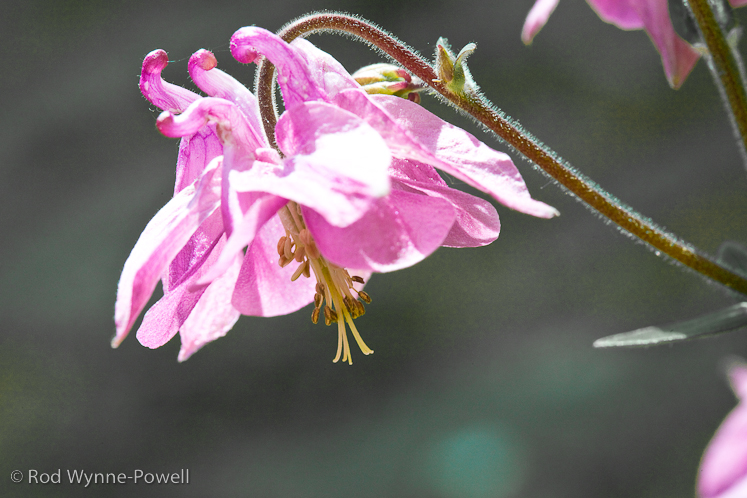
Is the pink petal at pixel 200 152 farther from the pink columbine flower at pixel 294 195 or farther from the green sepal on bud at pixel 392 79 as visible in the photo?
the green sepal on bud at pixel 392 79

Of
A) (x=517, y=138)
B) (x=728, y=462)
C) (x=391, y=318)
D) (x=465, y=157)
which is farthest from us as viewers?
(x=391, y=318)

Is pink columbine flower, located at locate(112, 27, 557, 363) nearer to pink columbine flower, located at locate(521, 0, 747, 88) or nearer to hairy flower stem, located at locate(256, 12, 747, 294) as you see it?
hairy flower stem, located at locate(256, 12, 747, 294)

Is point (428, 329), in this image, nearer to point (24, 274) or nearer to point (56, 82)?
point (24, 274)

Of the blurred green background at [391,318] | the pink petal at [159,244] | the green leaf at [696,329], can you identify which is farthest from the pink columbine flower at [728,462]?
→ the blurred green background at [391,318]

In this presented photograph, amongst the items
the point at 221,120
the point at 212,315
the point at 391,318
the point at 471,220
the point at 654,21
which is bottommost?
the point at 391,318

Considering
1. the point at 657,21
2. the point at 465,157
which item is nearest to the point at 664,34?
the point at 657,21

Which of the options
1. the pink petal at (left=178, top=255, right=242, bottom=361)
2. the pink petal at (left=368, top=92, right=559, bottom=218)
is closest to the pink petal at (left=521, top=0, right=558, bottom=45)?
the pink petal at (left=368, top=92, right=559, bottom=218)

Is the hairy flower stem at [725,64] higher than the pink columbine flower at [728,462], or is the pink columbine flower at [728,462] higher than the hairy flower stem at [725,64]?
the hairy flower stem at [725,64]

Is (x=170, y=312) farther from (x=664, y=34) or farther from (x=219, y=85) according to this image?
(x=664, y=34)
